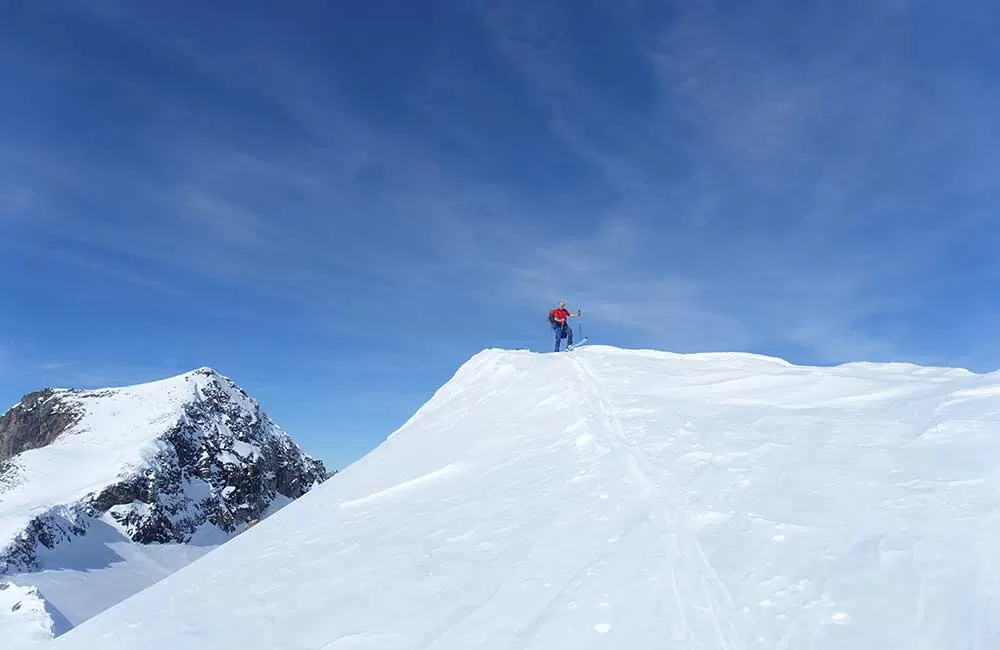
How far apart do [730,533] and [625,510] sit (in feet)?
4.29

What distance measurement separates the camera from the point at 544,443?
9977 millimetres

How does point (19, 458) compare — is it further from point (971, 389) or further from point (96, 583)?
A: point (971, 389)

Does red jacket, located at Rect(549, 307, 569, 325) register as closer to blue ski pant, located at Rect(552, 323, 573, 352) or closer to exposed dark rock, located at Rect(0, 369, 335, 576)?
blue ski pant, located at Rect(552, 323, 573, 352)

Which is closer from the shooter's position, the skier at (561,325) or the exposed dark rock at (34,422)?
the skier at (561,325)

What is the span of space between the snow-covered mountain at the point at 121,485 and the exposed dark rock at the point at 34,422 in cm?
20

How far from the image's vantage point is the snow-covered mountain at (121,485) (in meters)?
57.2

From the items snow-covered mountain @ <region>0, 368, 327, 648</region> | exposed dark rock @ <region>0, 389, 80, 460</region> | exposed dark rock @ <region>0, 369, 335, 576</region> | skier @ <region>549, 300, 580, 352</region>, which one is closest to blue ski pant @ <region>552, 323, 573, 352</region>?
skier @ <region>549, 300, 580, 352</region>

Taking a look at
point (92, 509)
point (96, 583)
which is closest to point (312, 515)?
point (96, 583)

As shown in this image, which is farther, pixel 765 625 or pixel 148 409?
pixel 148 409

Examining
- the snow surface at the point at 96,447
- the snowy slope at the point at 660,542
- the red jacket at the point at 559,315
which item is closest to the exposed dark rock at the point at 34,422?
the snow surface at the point at 96,447

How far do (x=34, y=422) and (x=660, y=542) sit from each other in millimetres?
113244

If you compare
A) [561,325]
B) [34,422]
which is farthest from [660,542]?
[34,422]

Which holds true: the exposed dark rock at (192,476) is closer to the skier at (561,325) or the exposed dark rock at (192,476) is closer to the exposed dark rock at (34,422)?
the exposed dark rock at (34,422)

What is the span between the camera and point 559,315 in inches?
1027
